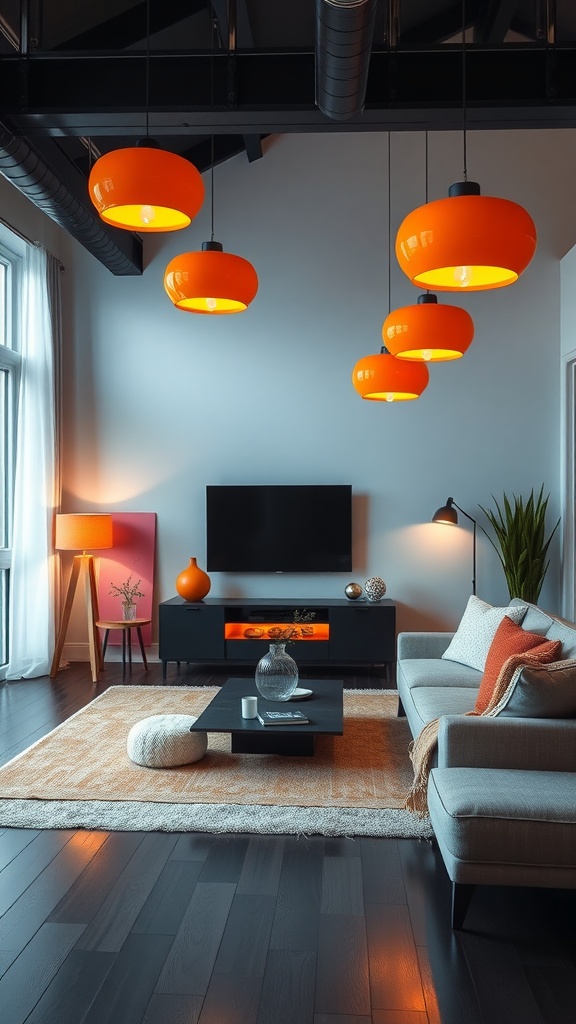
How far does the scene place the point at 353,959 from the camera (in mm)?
2336

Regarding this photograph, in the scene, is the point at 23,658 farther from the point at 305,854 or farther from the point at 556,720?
the point at 556,720

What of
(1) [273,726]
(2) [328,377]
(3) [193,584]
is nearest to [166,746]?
(1) [273,726]

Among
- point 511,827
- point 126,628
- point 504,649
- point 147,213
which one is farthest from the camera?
point 126,628

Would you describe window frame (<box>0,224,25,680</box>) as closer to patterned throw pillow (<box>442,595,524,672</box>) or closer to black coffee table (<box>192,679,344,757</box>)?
black coffee table (<box>192,679,344,757</box>)

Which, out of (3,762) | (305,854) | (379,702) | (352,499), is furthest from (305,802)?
(352,499)

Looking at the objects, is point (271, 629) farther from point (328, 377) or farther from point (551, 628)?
point (551, 628)

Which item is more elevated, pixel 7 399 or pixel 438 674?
pixel 7 399

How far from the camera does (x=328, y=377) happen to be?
677 cm

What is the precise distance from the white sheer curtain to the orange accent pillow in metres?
3.85

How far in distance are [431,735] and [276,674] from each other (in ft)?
3.71

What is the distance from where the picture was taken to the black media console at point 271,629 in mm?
6246

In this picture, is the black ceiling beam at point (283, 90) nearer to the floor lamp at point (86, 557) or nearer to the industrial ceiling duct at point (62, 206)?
the industrial ceiling duct at point (62, 206)

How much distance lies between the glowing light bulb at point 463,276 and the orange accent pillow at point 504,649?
4.82ft

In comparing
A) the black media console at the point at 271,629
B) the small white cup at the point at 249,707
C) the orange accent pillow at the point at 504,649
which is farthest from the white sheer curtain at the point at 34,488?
the orange accent pillow at the point at 504,649
